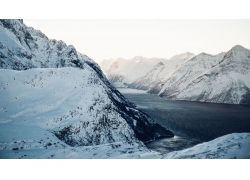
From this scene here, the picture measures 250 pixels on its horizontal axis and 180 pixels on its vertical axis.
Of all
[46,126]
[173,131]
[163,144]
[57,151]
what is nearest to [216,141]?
[57,151]

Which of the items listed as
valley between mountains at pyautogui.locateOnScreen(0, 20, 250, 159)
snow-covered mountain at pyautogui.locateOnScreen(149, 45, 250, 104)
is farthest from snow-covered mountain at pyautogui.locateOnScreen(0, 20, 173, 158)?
snow-covered mountain at pyautogui.locateOnScreen(149, 45, 250, 104)

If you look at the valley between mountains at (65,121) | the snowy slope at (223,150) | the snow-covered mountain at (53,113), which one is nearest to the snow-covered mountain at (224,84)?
the valley between mountains at (65,121)

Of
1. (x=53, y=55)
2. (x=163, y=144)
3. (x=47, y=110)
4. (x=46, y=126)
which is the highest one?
(x=53, y=55)

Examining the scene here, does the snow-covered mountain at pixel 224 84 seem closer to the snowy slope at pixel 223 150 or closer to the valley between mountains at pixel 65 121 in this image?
the valley between mountains at pixel 65 121

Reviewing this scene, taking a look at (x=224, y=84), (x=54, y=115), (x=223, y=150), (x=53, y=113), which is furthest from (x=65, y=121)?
(x=224, y=84)

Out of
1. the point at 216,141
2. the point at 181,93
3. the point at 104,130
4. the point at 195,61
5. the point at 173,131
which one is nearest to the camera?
the point at 216,141

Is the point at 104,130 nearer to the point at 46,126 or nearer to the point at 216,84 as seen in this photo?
the point at 46,126

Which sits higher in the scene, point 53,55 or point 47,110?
point 53,55

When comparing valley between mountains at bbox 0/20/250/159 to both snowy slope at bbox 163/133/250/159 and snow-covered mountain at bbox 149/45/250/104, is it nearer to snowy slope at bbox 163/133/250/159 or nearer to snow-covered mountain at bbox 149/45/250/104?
snowy slope at bbox 163/133/250/159
